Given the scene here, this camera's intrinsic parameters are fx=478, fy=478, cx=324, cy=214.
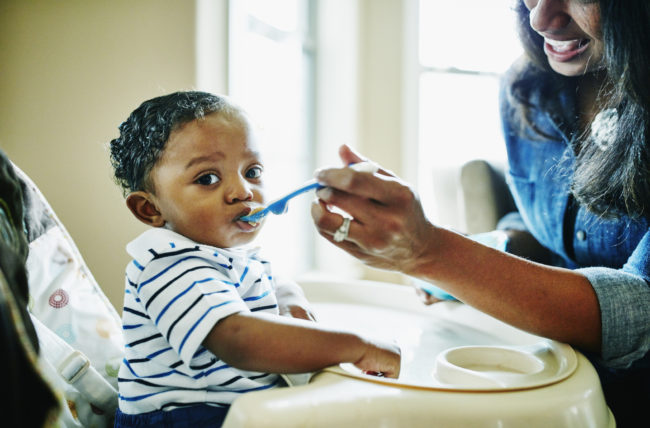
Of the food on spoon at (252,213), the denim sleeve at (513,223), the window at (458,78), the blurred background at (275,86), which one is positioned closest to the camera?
the food on spoon at (252,213)

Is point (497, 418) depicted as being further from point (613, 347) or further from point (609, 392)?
point (609, 392)

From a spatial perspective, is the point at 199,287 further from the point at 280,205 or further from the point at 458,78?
the point at 458,78

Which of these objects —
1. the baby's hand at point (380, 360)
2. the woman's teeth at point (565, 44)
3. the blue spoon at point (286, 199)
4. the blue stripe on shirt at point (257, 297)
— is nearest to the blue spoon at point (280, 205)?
the blue spoon at point (286, 199)

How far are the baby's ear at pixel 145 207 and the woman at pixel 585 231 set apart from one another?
0.27 metres

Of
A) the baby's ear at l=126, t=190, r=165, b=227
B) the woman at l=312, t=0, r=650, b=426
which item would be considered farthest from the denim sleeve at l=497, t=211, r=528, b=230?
the baby's ear at l=126, t=190, r=165, b=227

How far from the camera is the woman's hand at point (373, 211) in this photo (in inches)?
23.1

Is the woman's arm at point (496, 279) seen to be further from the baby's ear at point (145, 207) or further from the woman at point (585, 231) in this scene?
the baby's ear at point (145, 207)

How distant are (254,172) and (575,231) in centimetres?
69

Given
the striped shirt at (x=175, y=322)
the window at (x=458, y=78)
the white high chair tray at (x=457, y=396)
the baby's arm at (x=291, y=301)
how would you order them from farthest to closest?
the window at (x=458, y=78) → the baby's arm at (x=291, y=301) → the striped shirt at (x=175, y=322) → the white high chair tray at (x=457, y=396)

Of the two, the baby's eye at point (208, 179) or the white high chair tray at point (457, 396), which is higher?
the baby's eye at point (208, 179)

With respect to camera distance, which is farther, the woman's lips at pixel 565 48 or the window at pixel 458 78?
the window at pixel 458 78

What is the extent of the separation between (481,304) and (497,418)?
0.24m

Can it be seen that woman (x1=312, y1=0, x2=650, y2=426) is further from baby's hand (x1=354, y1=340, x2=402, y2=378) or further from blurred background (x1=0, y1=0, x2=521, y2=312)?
blurred background (x1=0, y1=0, x2=521, y2=312)

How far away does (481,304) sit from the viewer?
71 centimetres
